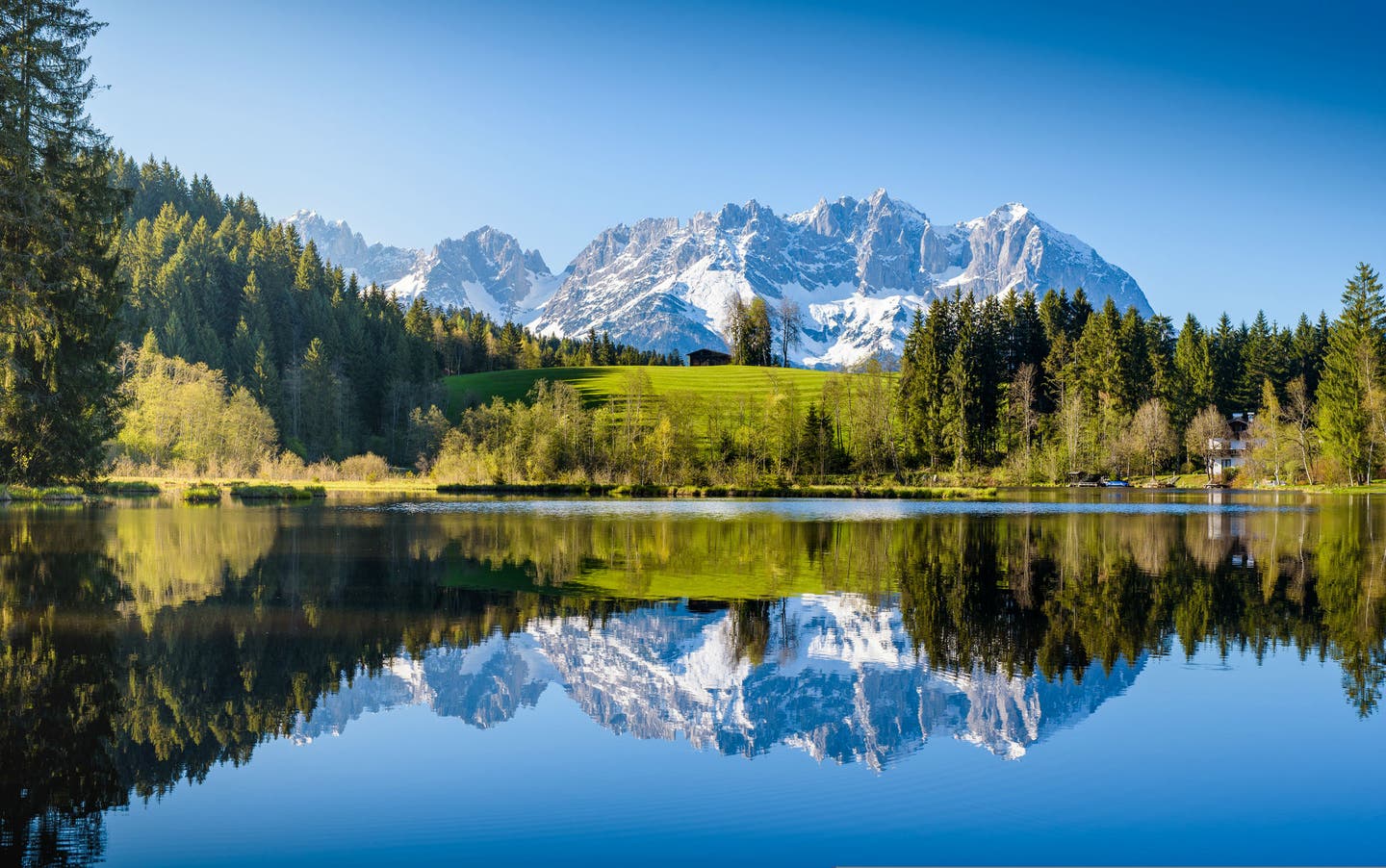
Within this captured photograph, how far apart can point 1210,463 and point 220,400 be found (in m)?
92.7

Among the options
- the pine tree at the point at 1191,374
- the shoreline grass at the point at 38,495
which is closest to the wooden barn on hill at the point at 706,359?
the pine tree at the point at 1191,374

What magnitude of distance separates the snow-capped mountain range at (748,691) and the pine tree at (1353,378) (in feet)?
274

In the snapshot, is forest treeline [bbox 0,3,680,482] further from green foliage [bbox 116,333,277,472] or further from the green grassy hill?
the green grassy hill

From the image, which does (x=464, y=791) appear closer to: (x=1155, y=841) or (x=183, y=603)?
(x=1155, y=841)

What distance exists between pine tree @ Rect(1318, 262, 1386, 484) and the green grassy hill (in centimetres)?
5199

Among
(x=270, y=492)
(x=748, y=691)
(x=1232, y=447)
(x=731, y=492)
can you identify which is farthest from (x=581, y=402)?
(x=748, y=691)

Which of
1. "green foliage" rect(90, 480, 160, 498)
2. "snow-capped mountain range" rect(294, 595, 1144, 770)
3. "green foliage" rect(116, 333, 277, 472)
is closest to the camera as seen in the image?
"snow-capped mountain range" rect(294, 595, 1144, 770)

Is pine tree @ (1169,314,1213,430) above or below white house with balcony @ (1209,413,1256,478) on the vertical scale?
above

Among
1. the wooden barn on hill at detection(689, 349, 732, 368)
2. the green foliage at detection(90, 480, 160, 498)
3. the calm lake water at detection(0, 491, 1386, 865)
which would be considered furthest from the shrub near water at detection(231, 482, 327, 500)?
the wooden barn on hill at detection(689, 349, 732, 368)

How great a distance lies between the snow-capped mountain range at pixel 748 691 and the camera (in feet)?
36.3

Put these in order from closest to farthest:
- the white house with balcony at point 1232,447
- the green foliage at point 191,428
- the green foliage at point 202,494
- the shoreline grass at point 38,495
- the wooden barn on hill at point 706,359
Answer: the shoreline grass at point 38,495
the green foliage at point 202,494
the green foliage at point 191,428
the white house with balcony at point 1232,447
the wooden barn on hill at point 706,359

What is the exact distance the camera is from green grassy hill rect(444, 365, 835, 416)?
118750mm

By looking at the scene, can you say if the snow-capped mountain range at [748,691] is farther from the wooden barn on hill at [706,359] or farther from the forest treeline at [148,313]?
the wooden barn on hill at [706,359]

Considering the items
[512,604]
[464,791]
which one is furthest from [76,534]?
[464,791]
